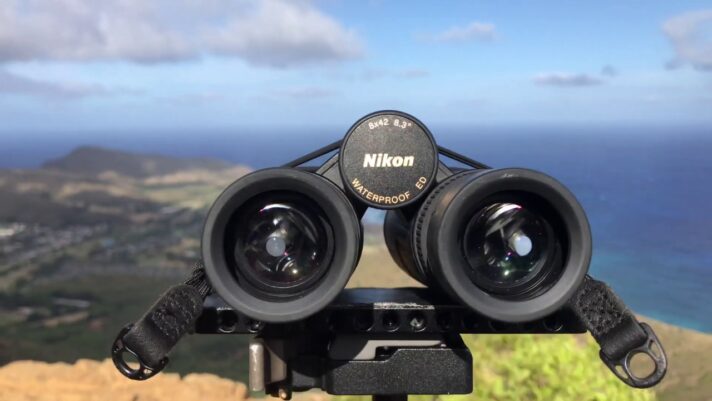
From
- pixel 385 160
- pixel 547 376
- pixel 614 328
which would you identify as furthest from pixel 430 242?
pixel 547 376

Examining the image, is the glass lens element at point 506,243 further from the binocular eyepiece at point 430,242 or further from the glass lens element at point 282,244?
the glass lens element at point 282,244

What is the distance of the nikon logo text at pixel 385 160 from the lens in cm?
208

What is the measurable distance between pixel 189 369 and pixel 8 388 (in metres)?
1.11

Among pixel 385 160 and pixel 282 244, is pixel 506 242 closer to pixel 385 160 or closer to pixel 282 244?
pixel 385 160

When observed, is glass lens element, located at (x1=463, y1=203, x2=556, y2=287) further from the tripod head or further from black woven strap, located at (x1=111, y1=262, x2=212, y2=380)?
black woven strap, located at (x1=111, y1=262, x2=212, y2=380)

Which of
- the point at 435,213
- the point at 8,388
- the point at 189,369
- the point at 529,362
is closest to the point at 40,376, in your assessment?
the point at 8,388


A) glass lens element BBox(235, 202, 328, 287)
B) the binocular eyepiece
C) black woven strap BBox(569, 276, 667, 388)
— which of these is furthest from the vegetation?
glass lens element BBox(235, 202, 328, 287)

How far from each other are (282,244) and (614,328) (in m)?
0.88

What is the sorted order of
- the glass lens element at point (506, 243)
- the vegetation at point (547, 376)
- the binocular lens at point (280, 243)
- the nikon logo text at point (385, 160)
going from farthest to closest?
the vegetation at point (547, 376) → the nikon logo text at point (385, 160) → the glass lens element at point (506, 243) → the binocular lens at point (280, 243)

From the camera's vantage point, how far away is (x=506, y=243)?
1873 millimetres

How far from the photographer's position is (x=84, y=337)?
25.5 ft

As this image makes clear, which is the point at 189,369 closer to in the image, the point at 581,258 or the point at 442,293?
the point at 442,293

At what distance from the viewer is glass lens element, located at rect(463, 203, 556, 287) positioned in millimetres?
1865

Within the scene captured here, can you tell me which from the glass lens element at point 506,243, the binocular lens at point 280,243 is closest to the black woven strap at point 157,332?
the binocular lens at point 280,243
